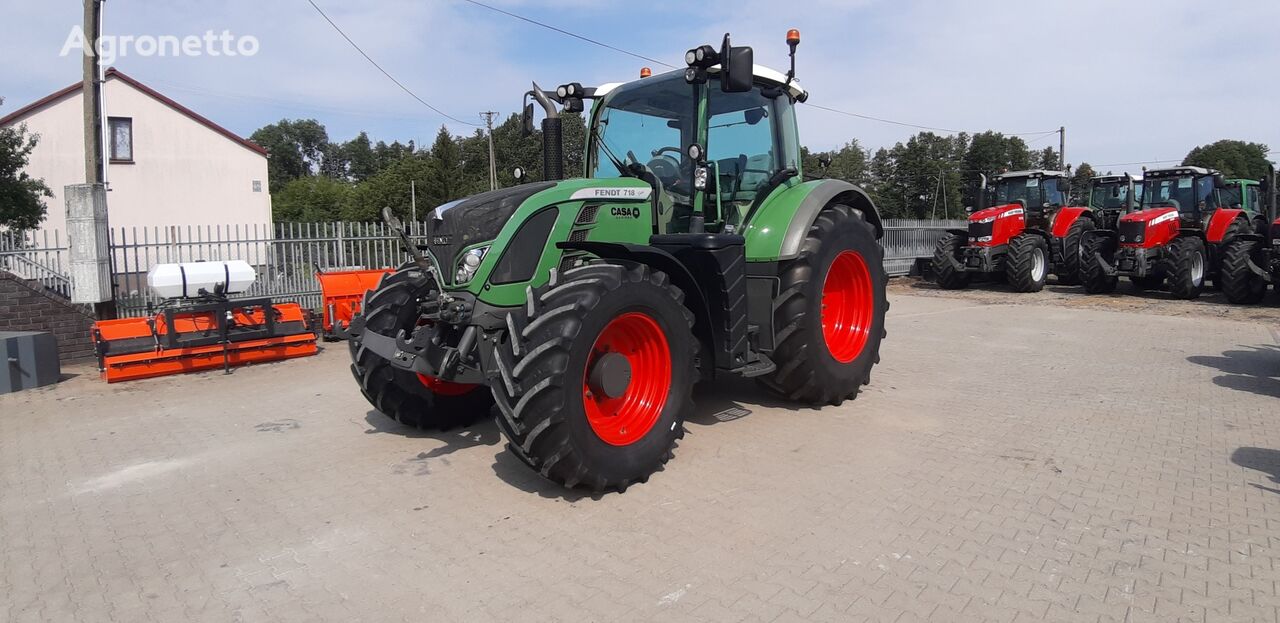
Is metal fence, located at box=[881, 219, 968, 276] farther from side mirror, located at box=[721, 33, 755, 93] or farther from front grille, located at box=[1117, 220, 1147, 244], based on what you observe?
side mirror, located at box=[721, 33, 755, 93]

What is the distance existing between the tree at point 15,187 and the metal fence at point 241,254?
4102mm

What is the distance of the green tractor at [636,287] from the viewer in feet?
12.8

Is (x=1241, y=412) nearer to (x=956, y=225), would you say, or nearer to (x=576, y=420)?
(x=576, y=420)

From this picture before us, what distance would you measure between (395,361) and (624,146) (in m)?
2.32

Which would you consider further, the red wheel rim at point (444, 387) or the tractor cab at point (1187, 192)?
the tractor cab at point (1187, 192)

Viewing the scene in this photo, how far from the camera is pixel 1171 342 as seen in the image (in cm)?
922

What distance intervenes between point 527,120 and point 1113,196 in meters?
16.9

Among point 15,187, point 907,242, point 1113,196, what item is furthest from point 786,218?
point 907,242

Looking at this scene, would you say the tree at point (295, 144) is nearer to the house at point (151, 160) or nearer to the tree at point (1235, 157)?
the house at point (151, 160)

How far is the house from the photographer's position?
2355 cm

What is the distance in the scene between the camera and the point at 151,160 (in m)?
24.8

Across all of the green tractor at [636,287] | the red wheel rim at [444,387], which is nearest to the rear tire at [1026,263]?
the green tractor at [636,287]

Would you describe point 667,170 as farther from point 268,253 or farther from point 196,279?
point 268,253

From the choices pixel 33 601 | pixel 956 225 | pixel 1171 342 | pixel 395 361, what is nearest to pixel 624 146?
pixel 395 361
